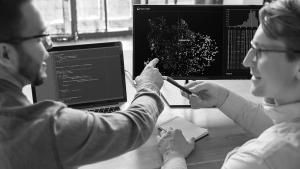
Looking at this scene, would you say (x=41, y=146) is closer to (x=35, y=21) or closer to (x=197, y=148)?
(x=35, y=21)

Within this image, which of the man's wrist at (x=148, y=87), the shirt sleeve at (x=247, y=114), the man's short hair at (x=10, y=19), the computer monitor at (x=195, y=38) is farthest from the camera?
the computer monitor at (x=195, y=38)

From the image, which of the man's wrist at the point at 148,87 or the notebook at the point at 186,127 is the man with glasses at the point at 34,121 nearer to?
the man's wrist at the point at 148,87

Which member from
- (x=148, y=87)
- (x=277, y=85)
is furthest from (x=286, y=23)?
(x=148, y=87)

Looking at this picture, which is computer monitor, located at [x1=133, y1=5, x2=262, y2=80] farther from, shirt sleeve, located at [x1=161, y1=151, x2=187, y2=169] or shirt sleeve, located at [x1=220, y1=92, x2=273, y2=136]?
shirt sleeve, located at [x1=161, y1=151, x2=187, y2=169]

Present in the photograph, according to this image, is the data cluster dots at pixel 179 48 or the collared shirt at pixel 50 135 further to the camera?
the data cluster dots at pixel 179 48

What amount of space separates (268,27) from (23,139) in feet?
2.27

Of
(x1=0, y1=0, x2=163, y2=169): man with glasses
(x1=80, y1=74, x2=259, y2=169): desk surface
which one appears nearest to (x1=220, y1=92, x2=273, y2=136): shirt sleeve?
(x1=80, y1=74, x2=259, y2=169): desk surface

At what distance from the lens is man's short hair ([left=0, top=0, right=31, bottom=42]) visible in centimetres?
93

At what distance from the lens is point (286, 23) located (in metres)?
1.04

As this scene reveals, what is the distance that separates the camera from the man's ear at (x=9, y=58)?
99 cm

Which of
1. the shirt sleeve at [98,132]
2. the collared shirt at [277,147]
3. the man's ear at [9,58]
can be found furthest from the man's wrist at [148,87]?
the man's ear at [9,58]

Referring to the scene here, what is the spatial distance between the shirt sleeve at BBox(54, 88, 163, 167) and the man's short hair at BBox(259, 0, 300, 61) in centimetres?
42

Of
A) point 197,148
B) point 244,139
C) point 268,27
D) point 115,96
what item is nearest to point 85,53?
point 115,96

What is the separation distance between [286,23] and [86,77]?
0.96 metres
